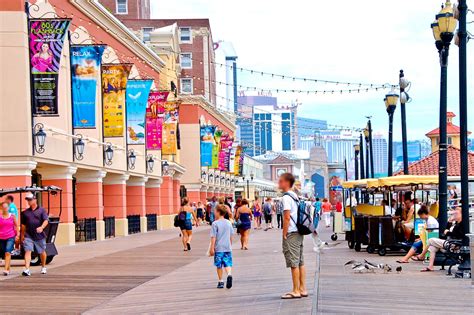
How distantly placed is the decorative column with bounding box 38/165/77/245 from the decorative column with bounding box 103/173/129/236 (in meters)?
9.06

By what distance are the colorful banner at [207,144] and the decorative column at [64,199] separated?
105 ft

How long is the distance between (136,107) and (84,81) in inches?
302

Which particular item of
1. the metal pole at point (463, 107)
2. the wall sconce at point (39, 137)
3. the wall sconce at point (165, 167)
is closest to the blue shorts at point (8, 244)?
the metal pole at point (463, 107)

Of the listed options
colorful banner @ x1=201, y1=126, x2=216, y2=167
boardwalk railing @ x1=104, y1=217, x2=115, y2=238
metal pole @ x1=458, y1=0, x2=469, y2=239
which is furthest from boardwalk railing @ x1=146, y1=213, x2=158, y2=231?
metal pole @ x1=458, y1=0, x2=469, y2=239

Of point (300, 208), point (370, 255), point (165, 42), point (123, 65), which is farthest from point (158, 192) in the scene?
point (300, 208)

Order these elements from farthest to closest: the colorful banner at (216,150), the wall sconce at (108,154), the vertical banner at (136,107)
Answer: the colorful banner at (216,150) < the wall sconce at (108,154) < the vertical banner at (136,107)

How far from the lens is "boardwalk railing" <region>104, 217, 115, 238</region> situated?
3872cm

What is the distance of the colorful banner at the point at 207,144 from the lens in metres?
63.8

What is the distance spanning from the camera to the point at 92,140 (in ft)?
114

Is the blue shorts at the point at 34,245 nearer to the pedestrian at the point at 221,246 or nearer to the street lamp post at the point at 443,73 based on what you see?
the pedestrian at the point at 221,246

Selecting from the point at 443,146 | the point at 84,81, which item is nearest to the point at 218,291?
the point at 443,146

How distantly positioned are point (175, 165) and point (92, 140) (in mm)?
21077

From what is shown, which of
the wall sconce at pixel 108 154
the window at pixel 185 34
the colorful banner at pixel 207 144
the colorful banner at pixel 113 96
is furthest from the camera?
the window at pixel 185 34

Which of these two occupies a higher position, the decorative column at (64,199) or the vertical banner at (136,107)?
the vertical banner at (136,107)
